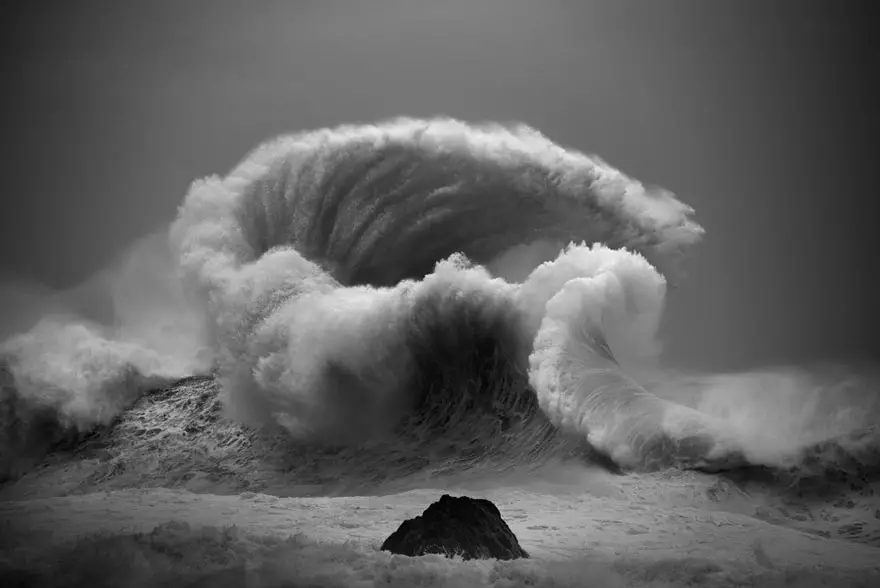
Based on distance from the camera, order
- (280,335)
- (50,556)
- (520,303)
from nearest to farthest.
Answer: (50,556) < (520,303) < (280,335)

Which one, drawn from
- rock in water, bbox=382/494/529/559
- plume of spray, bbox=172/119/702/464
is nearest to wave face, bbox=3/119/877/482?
plume of spray, bbox=172/119/702/464

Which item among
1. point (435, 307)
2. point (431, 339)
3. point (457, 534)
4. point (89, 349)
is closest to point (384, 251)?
point (435, 307)

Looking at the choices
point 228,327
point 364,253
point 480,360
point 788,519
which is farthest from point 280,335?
point 788,519

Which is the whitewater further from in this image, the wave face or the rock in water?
the rock in water

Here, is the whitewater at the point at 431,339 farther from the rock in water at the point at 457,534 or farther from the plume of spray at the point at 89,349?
the rock in water at the point at 457,534

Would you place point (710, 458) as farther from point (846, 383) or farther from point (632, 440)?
point (846, 383)

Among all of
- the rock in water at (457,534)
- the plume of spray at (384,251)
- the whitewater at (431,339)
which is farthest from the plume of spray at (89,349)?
the rock in water at (457,534)
